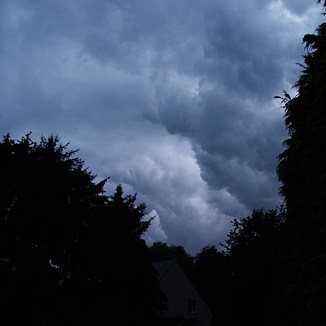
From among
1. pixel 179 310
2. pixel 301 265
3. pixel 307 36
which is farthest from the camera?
pixel 179 310

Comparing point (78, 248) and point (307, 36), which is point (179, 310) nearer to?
point (78, 248)

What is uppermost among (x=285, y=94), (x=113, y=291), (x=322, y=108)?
(x=285, y=94)

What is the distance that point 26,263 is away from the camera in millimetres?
20609

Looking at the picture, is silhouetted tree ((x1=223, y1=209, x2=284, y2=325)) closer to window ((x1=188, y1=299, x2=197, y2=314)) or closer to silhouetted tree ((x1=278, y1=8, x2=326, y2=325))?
silhouetted tree ((x1=278, y1=8, x2=326, y2=325))

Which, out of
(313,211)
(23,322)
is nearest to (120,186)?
(23,322)

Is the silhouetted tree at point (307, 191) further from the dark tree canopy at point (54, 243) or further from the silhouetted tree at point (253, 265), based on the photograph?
the dark tree canopy at point (54, 243)

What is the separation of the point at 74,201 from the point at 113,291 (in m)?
6.35

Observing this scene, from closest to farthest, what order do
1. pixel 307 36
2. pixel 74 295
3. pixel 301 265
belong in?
pixel 301 265, pixel 307 36, pixel 74 295

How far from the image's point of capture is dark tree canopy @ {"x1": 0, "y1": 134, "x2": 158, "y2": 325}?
2073cm

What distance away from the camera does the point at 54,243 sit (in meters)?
22.1

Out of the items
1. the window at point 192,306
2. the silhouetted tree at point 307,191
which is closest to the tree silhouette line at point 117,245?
the silhouetted tree at point 307,191

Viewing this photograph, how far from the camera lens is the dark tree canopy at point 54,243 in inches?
816

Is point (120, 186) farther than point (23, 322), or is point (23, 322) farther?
point (120, 186)

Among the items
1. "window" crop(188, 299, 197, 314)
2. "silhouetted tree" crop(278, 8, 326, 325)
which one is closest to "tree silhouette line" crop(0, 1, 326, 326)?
"silhouetted tree" crop(278, 8, 326, 325)
